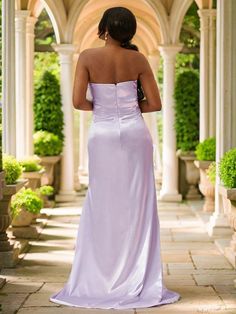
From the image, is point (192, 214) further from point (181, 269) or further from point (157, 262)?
point (157, 262)

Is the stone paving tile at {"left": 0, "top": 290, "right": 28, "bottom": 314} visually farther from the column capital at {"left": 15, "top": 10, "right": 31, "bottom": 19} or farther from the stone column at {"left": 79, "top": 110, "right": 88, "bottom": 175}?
the stone column at {"left": 79, "top": 110, "right": 88, "bottom": 175}

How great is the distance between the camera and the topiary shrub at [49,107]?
604 inches

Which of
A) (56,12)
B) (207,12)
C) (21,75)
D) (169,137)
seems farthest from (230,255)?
(56,12)

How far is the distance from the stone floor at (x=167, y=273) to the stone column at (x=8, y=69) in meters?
1.53

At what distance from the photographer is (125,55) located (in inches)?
226

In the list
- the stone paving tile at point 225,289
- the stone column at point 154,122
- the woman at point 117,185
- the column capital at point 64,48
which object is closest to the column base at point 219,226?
the stone paving tile at point 225,289

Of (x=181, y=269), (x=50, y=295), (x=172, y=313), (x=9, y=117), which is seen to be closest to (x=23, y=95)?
(x=9, y=117)

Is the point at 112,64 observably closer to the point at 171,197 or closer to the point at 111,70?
the point at 111,70

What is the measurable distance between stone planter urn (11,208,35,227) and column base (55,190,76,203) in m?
5.45

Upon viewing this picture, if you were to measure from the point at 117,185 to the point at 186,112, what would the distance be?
9.66 m

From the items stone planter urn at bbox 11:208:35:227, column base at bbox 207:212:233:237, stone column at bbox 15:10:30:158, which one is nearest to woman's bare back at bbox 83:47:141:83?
stone planter urn at bbox 11:208:35:227

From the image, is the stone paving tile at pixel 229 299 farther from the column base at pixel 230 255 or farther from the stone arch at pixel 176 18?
the stone arch at pixel 176 18

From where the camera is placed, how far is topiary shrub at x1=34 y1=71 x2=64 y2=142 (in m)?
15.3

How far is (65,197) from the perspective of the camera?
1562 cm
